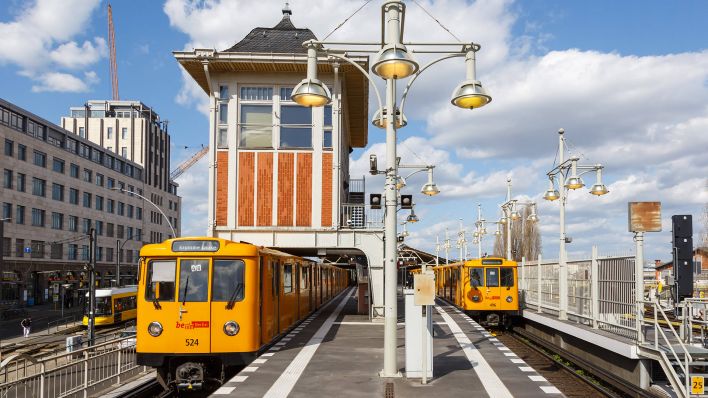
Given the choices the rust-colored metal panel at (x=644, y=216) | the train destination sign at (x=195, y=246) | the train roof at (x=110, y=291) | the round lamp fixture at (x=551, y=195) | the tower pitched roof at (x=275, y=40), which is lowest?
the train roof at (x=110, y=291)

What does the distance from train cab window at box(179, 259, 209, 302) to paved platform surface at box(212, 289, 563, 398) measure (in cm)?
185

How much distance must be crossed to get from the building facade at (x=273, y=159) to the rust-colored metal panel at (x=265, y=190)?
0.04 metres

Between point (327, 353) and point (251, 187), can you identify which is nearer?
point (327, 353)

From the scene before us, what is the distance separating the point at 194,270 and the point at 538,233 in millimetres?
63294

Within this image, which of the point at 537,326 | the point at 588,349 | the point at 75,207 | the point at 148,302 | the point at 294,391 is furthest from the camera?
the point at 75,207

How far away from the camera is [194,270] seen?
13328 millimetres

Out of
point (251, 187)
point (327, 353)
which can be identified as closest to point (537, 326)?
point (327, 353)

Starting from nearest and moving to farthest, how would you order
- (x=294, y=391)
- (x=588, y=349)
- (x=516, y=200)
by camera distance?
(x=294, y=391) < (x=588, y=349) < (x=516, y=200)

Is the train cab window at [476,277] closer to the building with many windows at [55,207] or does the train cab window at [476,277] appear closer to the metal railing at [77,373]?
the metal railing at [77,373]

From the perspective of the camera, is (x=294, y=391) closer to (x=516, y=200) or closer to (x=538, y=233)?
(x=516, y=200)

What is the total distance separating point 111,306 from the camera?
39344mm

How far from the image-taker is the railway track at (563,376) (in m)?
12.8

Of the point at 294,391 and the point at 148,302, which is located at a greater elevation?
the point at 148,302

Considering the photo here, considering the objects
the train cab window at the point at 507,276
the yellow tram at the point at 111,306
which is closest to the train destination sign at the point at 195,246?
the train cab window at the point at 507,276
